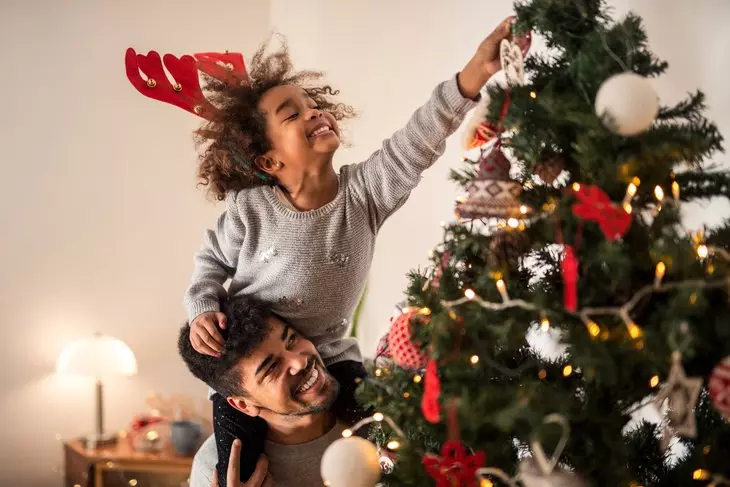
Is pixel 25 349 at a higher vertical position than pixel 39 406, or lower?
higher

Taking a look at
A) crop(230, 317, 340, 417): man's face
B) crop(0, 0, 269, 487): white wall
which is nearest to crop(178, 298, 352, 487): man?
crop(230, 317, 340, 417): man's face

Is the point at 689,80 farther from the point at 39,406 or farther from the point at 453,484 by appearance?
the point at 39,406

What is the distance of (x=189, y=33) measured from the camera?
10.5ft

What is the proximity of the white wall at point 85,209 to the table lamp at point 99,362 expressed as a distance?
140 mm

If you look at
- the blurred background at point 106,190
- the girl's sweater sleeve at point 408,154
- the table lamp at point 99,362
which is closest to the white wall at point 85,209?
the blurred background at point 106,190

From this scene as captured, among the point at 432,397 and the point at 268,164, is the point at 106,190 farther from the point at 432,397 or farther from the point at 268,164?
the point at 432,397

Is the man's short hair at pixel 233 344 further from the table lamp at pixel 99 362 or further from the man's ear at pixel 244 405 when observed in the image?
the table lamp at pixel 99 362

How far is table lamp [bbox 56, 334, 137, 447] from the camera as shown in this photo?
2844 mm

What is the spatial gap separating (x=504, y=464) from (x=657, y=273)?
0.36 meters

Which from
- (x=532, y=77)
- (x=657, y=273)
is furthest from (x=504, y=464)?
(x=532, y=77)

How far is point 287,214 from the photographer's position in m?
1.44

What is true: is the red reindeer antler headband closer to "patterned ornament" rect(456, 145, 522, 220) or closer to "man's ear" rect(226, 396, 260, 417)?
"man's ear" rect(226, 396, 260, 417)

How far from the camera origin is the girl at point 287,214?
4.66 feet

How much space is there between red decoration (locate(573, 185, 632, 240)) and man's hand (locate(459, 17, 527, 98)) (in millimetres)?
340
